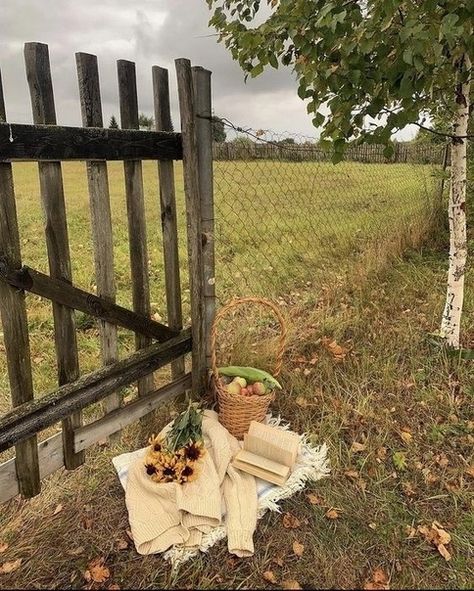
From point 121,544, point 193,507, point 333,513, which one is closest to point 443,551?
point 333,513

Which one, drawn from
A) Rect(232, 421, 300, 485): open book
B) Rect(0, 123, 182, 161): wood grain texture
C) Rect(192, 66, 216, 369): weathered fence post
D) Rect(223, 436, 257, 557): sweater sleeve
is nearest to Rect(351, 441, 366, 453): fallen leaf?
Rect(232, 421, 300, 485): open book

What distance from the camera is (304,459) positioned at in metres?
2.64

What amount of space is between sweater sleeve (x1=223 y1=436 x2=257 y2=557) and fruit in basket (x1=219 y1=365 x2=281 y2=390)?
23.7 inches

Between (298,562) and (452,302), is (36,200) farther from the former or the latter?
(298,562)

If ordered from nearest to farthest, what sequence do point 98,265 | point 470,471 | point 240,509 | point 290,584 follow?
1. point 290,584
2. point 240,509
3. point 98,265
4. point 470,471

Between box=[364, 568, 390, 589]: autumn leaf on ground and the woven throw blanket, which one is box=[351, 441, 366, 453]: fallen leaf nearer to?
the woven throw blanket

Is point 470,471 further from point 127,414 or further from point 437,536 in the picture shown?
point 127,414

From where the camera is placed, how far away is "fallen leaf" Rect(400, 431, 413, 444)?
282 centimetres

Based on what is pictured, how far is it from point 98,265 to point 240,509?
4.68 feet

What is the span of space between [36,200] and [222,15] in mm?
9153

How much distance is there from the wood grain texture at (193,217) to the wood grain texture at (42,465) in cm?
98

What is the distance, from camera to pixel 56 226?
7.23 feet

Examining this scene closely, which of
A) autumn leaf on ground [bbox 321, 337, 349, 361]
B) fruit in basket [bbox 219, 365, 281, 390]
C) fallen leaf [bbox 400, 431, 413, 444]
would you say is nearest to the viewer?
fallen leaf [bbox 400, 431, 413, 444]

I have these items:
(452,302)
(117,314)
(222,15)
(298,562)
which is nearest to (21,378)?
(117,314)
